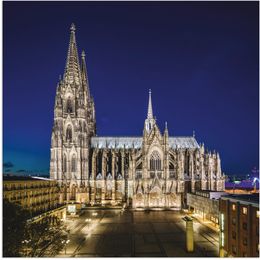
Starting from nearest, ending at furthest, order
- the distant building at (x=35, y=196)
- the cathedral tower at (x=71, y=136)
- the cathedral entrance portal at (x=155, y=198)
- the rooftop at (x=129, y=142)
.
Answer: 1. the distant building at (x=35, y=196)
2. the cathedral entrance portal at (x=155, y=198)
3. the cathedral tower at (x=71, y=136)
4. the rooftop at (x=129, y=142)

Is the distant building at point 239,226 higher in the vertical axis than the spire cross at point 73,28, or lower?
lower

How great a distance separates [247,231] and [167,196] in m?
47.8

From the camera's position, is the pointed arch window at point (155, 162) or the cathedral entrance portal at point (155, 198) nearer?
the cathedral entrance portal at point (155, 198)

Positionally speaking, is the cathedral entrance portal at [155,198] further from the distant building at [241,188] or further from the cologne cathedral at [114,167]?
the distant building at [241,188]

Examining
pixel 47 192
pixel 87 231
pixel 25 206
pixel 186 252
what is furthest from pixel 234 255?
pixel 47 192

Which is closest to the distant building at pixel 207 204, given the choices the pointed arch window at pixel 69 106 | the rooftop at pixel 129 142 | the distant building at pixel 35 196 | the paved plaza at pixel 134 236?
the paved plaza at pixel 134 236

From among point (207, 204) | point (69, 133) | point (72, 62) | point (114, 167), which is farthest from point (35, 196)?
point (72, 62)

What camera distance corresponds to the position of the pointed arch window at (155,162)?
81375 millimetres

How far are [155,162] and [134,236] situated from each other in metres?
35.0

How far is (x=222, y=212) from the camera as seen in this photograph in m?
Answer: 38.2

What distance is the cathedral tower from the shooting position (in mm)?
80188

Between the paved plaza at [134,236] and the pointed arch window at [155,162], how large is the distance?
48.7 ft

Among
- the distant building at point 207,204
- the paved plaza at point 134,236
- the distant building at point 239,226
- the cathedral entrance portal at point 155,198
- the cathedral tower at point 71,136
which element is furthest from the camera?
the cathedral tower at point 71,136

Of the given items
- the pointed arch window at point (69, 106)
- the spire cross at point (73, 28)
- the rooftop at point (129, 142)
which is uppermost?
the spire cross at point (73, 28)
